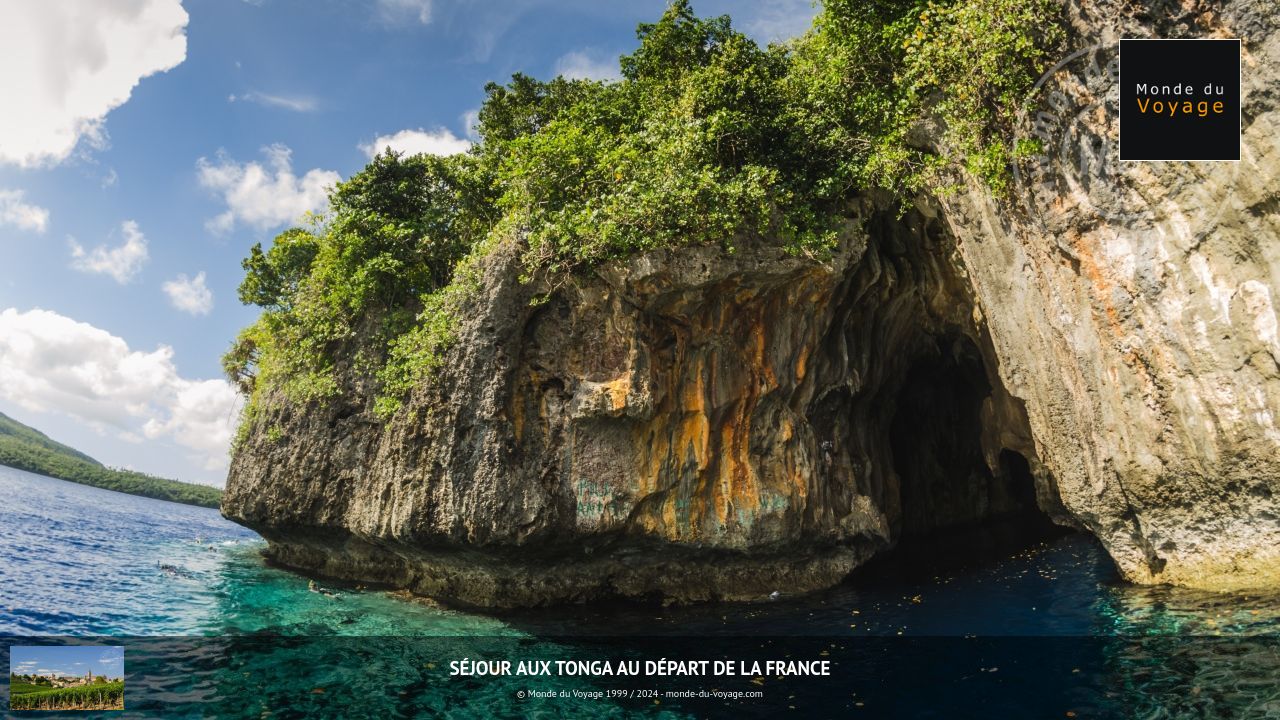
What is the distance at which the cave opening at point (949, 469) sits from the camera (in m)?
20.5

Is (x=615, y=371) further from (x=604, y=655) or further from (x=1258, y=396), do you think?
(x=1258, y=396)

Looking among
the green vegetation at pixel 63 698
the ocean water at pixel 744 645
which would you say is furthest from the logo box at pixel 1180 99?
the green vegetation at pixel 63 698

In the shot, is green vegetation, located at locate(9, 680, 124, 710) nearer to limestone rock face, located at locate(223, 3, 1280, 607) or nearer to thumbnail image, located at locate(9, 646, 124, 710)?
thumbnail image, located at locate(9, 646, 124, 710)

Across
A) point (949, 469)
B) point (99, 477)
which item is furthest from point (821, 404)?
point (99, 477)

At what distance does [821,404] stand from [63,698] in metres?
15.6

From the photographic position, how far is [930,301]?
1641cm

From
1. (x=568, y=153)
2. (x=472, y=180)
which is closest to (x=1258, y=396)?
(x=568, y=153)

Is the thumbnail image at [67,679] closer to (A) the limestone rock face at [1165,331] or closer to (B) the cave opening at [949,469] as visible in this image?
(A) the limestone rock face at [1165,331]

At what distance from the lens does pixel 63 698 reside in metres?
8.67

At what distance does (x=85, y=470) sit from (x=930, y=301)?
503 ft

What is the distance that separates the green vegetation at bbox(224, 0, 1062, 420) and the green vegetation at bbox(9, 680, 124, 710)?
8436mm

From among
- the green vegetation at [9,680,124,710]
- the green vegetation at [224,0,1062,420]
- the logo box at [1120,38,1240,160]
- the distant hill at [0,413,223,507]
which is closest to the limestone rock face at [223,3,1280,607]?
the logo box at [1120,38,1240,160]

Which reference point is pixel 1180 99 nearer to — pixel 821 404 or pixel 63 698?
pixel 821 404

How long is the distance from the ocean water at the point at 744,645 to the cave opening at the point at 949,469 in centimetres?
331
